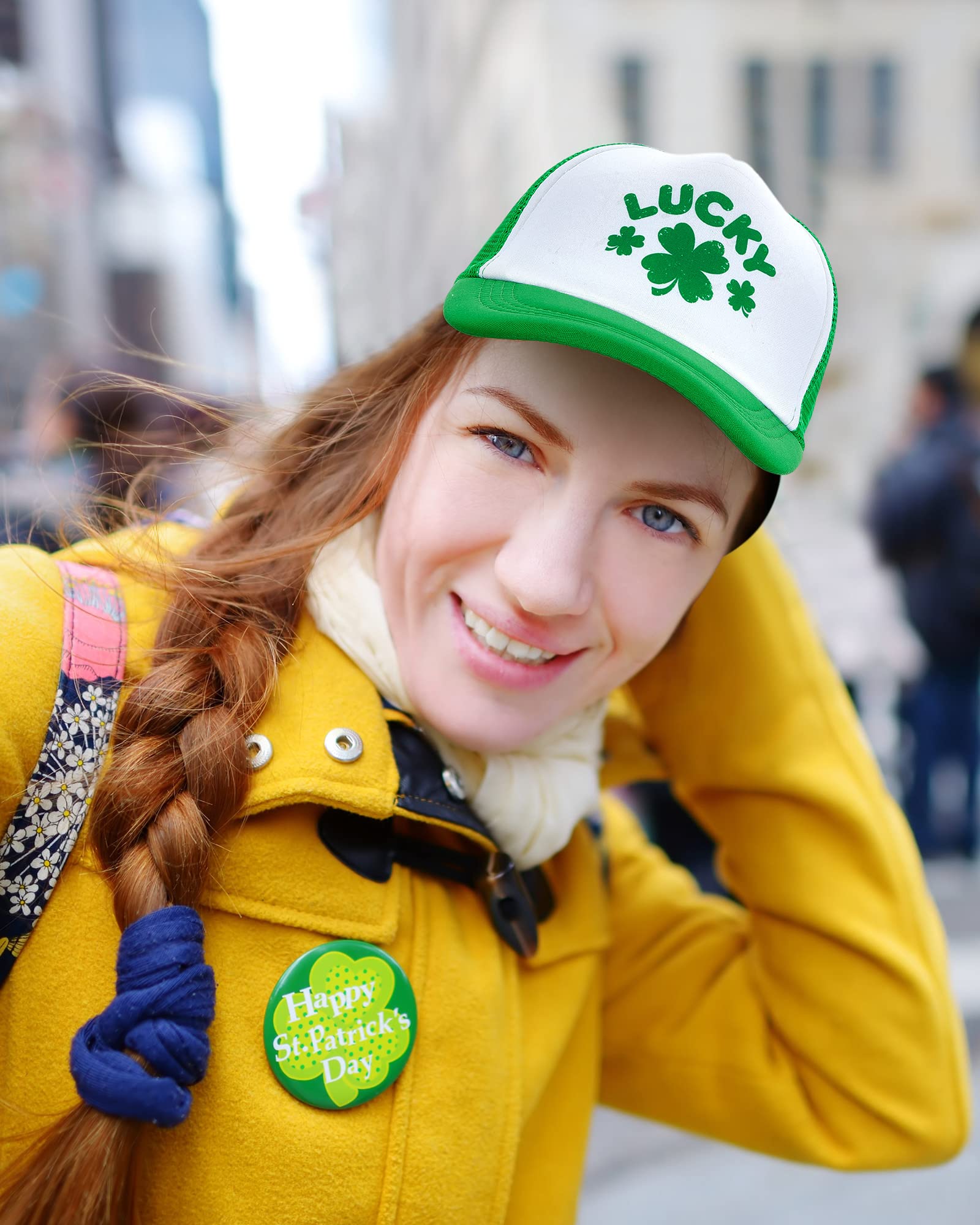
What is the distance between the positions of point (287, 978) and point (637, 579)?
50 cm

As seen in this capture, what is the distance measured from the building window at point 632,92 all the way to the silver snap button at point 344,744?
7184 millimetres

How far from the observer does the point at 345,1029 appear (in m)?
0.89

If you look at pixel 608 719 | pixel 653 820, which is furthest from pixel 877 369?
pixel 608 719

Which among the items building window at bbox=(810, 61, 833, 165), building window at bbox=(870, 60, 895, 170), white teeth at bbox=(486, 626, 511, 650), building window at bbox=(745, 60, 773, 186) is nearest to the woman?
white teeth at bbox=(486, 626, 511, 650)

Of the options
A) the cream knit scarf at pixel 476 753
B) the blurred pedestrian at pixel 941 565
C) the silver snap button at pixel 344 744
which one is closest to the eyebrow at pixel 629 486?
the cream knit scarf at pixel 476 753

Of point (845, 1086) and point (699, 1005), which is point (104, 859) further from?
point (845, 1086)

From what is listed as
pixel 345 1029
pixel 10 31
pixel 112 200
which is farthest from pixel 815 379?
pixel 112 200

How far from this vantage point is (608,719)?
1.41 meters

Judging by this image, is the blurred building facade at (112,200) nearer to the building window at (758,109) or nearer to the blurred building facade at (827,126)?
the blurred building facade at (827,126)

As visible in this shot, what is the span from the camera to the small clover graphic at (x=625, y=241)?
0.91m

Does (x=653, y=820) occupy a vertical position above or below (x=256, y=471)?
below

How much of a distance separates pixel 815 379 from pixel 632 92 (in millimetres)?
7477

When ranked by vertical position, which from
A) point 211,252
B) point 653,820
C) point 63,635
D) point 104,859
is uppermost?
point 63,635

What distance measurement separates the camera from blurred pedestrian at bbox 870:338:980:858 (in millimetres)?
3479
